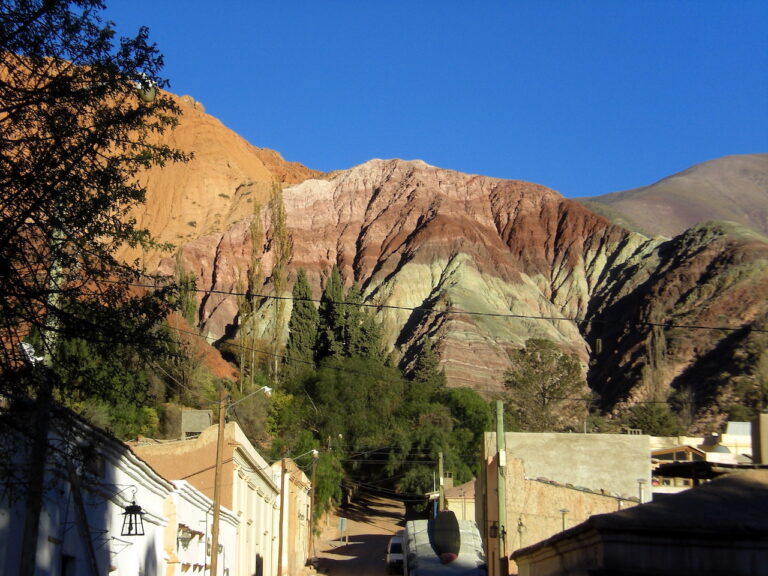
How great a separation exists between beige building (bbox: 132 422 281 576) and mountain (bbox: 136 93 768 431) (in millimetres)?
45009

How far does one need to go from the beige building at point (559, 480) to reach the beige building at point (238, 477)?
782 centimetres

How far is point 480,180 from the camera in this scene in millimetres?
168250

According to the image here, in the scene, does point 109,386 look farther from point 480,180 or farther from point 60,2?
point 480,180

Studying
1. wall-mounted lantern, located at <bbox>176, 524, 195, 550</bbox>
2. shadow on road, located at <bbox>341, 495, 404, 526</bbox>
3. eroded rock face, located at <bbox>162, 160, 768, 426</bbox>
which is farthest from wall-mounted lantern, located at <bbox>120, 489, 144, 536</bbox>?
eroded rock face, located at <bbox>162, 160, 768, 426</bbox>

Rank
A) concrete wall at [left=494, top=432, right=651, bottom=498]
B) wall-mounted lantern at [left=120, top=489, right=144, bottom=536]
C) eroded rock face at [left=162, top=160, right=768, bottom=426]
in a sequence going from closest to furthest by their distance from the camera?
wall-mounted lantern at [left=120, top=489, right=144, bottom=536] → concrete wall at [left=494, top=432, right=651, bottom=498] → eroded rock face at [left=162, top=160, right=768, bottom=426]

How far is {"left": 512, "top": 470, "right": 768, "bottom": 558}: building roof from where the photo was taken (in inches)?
470

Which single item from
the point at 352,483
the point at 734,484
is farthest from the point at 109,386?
the point at 352,483

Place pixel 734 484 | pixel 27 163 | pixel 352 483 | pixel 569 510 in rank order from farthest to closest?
pixel 352 483
pixel 569 510
pixel 734 484
pixel 27 163

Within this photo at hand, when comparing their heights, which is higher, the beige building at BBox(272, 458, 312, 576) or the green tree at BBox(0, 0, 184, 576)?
the green tree at BBox(0, 0, 184, 576)

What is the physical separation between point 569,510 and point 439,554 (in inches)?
182

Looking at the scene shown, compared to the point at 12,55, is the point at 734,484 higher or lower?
lower

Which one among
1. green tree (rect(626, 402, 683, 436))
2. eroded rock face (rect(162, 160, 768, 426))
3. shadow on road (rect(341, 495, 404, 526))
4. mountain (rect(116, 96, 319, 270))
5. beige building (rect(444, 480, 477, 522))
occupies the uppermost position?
mountain (rect(116, 96, 319, 270))

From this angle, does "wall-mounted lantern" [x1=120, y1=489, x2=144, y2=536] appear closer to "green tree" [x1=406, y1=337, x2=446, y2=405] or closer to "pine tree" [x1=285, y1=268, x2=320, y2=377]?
"green tree" [x1=406, y1=337, x2=446, y2=405]

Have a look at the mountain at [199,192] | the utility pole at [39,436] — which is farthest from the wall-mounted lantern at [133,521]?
the mountain at [199,192]
